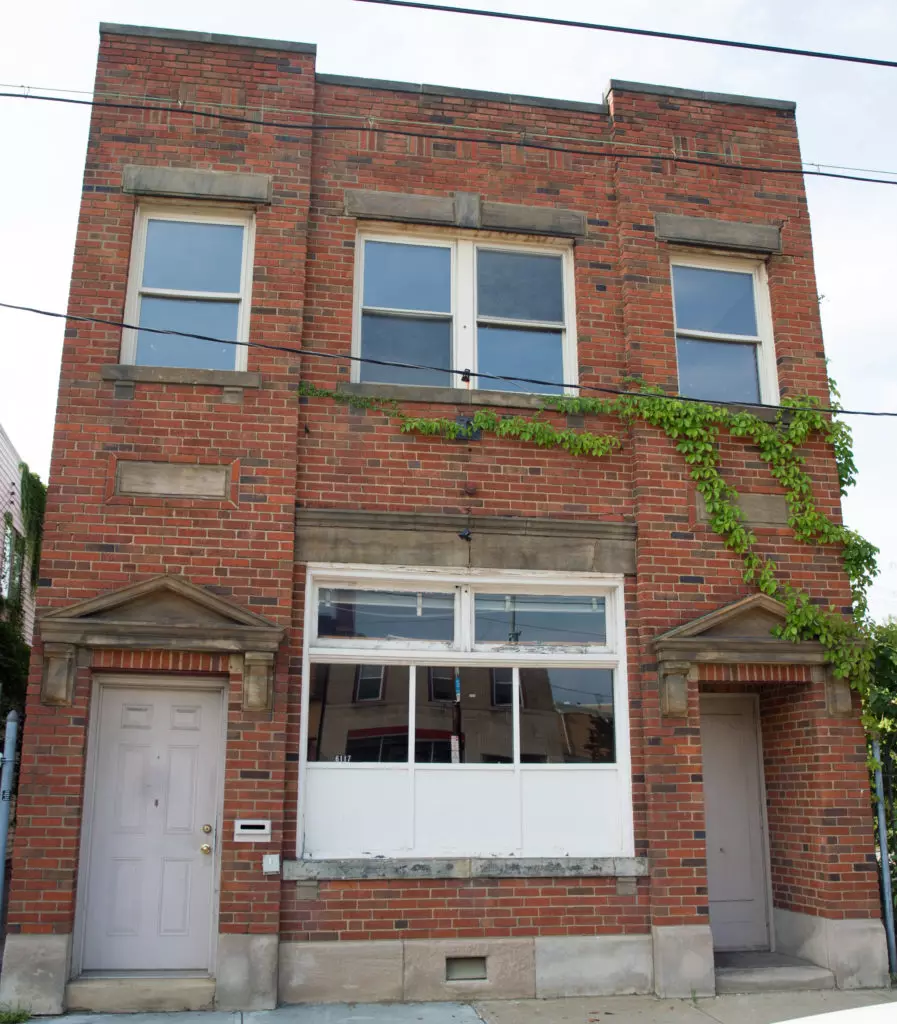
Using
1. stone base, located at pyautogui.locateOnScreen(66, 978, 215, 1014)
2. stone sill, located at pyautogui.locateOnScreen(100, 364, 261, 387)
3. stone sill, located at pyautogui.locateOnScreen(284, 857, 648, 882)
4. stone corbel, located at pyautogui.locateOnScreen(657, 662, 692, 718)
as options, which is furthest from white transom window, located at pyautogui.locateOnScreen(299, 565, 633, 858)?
stone sill, located at pyautogui.locateOnScreen(100, 364, 261, 387)

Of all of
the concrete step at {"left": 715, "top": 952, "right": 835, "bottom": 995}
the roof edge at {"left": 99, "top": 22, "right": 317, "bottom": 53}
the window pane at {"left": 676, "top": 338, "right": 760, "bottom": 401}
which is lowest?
the concrete step at {"left": 715, "top": 952, "right": 835, "bottom": 995}

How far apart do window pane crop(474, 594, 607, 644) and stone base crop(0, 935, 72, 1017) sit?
3.90 meters

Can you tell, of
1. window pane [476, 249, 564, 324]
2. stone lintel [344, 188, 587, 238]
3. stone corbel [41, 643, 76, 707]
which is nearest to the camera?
stone corbel [41, 643, 76, 707]

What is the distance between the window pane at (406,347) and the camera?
870 cm

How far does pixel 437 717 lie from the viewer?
8.01 m

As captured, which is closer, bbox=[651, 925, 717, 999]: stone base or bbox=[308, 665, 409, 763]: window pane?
bbox=[651, 925, 717, 999]: stone base

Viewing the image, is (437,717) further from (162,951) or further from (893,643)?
(893,643)

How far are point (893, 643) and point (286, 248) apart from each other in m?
6.39

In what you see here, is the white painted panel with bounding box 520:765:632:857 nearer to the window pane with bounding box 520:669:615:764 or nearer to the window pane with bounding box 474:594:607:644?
the window pane with bounding box 520:669:615:764

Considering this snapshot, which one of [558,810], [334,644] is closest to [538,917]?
[558,810]

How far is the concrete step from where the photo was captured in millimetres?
7746

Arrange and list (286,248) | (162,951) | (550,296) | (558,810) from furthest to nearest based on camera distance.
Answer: (550,296), (286,248), (558,810), (162,951)

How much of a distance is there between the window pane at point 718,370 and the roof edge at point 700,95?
249cm

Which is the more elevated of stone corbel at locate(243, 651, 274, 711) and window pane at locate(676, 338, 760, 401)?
window pane at locate(676, 338, 760, 401)
